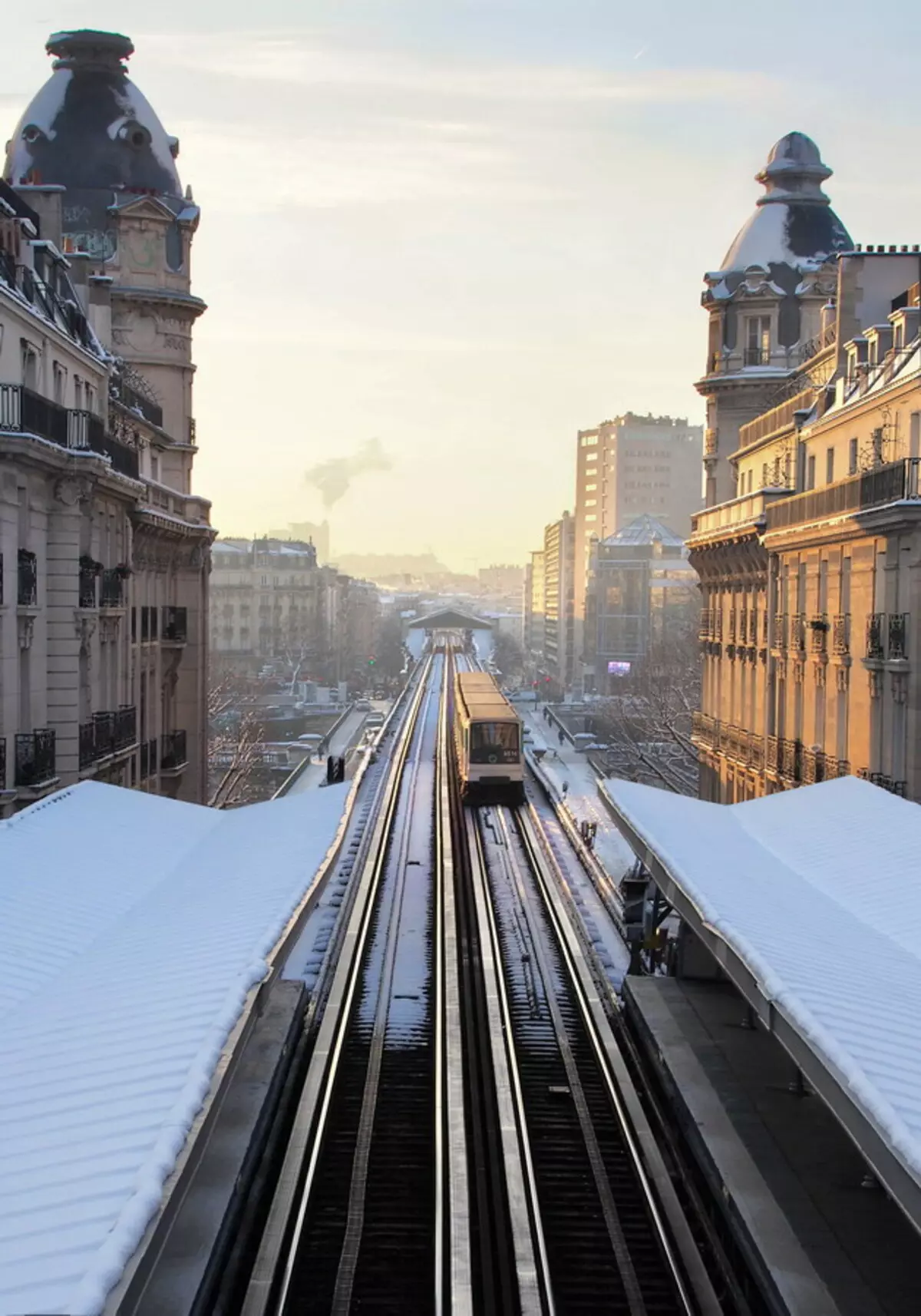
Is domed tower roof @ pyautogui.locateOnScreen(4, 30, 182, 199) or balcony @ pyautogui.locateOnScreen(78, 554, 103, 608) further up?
domed tower roof @ pyautogui.locateOnScreen(4, 30, 182, 199)

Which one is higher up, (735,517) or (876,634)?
(735,517)

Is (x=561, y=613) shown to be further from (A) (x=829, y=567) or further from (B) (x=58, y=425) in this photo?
(B) (x=58, y=425)

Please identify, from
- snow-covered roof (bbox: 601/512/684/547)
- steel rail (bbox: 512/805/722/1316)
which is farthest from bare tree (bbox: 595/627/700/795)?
snow-covered roof (bbox: 601/512/684/547)

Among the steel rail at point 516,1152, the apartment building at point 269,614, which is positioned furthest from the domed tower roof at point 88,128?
the apartment building at point 269,614

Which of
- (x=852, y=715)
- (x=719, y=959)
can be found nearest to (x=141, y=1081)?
(x=719, y=959)

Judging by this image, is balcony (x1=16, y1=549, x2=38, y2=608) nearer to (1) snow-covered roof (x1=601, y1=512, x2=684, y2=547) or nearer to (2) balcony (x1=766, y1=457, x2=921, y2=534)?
(2) balcony (x1=766, y1=457, x2=921, y2=534)

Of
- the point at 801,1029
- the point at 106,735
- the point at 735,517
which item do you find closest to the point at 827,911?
the point at 801,1029

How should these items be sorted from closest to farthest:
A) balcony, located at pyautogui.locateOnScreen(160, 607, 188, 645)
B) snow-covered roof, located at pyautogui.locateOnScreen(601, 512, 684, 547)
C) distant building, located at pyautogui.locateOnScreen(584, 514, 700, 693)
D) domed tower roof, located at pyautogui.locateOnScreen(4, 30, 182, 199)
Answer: balcony, located at pyautogui.locateOnScreen(160, 607, 188, 645) → domed tower roof, located at pyautogui.locateOnScreen(4, 30, 182, 199) → distant building, located at pyautogui.locateOnScreen(584, 514, 700, 693) → snow-covered roof, located at pyautogui.locateOnScreen(601, 512, 684, 547)

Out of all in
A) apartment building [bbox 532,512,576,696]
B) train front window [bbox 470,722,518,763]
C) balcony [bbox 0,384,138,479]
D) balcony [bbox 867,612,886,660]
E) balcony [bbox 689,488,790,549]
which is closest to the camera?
balcony [bbox 0,384,138,479]
